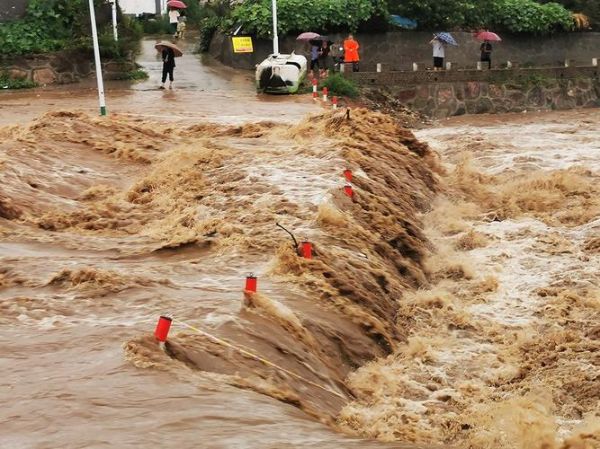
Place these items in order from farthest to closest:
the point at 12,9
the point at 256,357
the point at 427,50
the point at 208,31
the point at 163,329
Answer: the point at 208,31
the point at 427,50
the point at 12,9
the point at 256,357
the point at 163,329

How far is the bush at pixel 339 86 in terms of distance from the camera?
24.0 meters

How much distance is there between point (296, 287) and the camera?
27.6 feet

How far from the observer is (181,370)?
19.4 ft

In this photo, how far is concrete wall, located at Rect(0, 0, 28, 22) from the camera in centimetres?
2503

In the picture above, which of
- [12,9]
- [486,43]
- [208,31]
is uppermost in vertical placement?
[12,9]

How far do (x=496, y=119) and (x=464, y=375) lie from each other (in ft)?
61.5

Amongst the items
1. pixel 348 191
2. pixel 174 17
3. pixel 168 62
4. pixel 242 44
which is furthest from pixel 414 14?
pixel 348 191

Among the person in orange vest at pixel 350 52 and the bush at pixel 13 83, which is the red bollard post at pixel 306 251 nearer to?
the person in orange vest at pixel 350 52

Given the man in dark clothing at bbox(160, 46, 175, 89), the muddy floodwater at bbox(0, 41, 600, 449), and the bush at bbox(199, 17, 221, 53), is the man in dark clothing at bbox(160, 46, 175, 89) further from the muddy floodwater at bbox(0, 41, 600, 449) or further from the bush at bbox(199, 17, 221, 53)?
the bush at bbox(199, 17, 221, 53)

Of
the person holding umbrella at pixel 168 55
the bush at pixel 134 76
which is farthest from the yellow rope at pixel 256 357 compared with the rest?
the bush at pixel 134 76

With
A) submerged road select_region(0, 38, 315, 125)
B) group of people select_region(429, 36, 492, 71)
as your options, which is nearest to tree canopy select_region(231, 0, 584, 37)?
group of people select_region(429, 36, 492, 71)

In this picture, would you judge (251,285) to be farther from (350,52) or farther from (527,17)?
(527,17)

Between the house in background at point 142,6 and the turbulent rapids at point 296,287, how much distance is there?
22600 millimetres

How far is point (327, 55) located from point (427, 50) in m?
4.15
